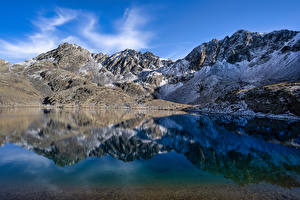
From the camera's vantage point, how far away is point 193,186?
16.2 m

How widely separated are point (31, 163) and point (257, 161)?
29.6 metres

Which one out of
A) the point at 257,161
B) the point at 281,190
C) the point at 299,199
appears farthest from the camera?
the point at 257,161

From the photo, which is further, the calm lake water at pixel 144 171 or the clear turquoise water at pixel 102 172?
the clear turquoise water at pixel 102 172

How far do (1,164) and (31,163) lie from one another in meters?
3.14

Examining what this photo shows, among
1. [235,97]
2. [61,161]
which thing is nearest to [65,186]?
[61,161]

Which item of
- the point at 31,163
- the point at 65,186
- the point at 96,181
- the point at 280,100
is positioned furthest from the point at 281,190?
the point at 280,100

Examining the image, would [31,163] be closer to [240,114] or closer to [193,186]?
[193,186]

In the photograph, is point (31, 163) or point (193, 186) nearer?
point (193, 186)

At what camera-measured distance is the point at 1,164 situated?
843 inches

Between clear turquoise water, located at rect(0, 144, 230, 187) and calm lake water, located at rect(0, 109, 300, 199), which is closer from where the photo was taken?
calm lake water, located at rect(0, 109, 300, 199)

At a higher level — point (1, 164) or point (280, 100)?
point (280, 100)

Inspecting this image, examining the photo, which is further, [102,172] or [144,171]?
[144,171]

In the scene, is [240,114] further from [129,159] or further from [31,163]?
[31,163]

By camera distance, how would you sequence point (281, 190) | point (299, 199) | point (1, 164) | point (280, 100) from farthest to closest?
point (280, 100) < point (1, 164) < point (281, 190) < point (299, 199)
